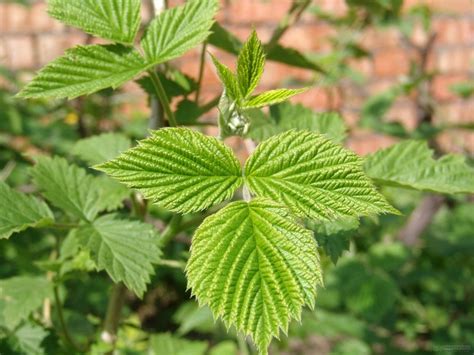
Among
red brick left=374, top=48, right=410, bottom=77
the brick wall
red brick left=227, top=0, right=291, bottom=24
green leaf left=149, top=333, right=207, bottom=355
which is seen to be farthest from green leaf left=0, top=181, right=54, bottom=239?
red brick left=374, top=48, right=410, bottom=77

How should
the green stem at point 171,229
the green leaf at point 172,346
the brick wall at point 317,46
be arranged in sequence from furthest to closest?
the brick wall at point 317,46, the green leaf at point 172,346, the green stem at point 171,229

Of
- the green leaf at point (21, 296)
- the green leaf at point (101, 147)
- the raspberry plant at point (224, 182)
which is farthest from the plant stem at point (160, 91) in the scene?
the green leaf at point (21, 296)

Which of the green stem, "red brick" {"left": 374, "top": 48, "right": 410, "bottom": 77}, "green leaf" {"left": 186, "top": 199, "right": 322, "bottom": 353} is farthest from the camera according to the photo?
"red brick" {"left": 374, "top": 48, "right": 410, "bottom": 77}

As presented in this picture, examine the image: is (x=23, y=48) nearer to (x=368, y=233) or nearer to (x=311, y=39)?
(x=311, y=39)

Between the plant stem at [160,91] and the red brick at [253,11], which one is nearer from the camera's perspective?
the plant stem at [160,91]

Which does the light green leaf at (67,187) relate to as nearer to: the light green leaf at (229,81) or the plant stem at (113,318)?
the plant stem at (113,318)

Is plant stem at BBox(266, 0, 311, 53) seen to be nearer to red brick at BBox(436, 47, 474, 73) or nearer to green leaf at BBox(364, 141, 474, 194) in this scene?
green leaf at BBox(364, 141, 474, 194)

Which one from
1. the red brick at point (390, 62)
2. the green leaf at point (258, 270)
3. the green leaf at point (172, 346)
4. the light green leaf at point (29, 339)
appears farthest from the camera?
the red brick at point (390, 62)
